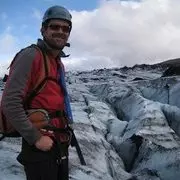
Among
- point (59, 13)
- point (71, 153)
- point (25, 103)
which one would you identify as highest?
point (59, 13)

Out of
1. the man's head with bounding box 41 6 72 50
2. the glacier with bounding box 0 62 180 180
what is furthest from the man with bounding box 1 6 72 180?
the glacier with bounding box 0 62 180 180

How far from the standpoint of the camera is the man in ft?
9.92

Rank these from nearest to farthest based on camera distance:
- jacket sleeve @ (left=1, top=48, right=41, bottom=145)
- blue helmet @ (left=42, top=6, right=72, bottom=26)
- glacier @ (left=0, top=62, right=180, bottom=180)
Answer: jacket sleeve @ (left=1, top=48, right=41, bottom=145) → blue helmet @ (left=42, top=6, right=72, bottom=26) → glacier @ (left=0, top=62, right=180, bottom=180)

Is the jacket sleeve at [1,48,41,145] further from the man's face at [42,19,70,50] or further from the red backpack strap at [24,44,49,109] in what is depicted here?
the man's face at [42,19,70,50]

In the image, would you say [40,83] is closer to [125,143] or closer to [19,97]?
[19,97]

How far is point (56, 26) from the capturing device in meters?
3.32

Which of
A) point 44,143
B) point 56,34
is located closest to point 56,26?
point 56,34

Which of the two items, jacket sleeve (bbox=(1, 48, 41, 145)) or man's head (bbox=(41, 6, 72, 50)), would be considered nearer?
jacket sleeve (bbox=(1, 48, 41, 145))

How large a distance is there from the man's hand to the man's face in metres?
0.76

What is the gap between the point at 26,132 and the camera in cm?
299

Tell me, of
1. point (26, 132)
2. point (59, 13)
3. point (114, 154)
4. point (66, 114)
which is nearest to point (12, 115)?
point (26, 132)

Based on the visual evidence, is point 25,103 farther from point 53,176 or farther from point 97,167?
point 97,167

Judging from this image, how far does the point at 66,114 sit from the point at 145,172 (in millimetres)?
4320

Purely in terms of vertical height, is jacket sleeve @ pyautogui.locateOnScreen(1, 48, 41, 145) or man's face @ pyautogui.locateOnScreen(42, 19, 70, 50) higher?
man's face @ pyautogui.locateOnScreen(42, 19, 70, 50)
